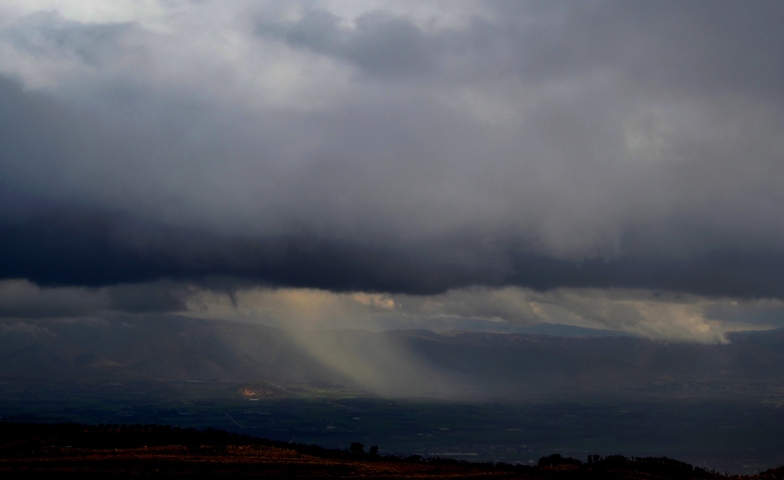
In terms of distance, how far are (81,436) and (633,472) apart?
146ft

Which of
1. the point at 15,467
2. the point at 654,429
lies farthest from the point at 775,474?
the point at 654,429

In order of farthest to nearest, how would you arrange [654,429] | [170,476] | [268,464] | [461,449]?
[654,429] < [461,449] < [268,464] < [170,476]

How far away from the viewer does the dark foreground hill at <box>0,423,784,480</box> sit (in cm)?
4838

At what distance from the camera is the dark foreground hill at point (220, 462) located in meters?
48.4

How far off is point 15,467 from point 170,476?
9856 millimetres

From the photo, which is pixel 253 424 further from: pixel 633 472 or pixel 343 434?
pixel 633 472

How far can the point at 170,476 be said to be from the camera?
151 ft

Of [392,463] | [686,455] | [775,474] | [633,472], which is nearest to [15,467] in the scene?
[392,463]

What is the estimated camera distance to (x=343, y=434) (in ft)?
607

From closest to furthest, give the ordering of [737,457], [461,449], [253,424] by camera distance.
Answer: [737,457]
[461,449]
[253,424]

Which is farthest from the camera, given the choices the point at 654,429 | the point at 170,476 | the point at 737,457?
the point at 654,429

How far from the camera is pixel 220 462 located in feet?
169

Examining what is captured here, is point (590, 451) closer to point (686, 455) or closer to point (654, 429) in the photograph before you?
point (686, 455)

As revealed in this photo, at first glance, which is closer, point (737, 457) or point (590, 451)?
point (737, 457)
